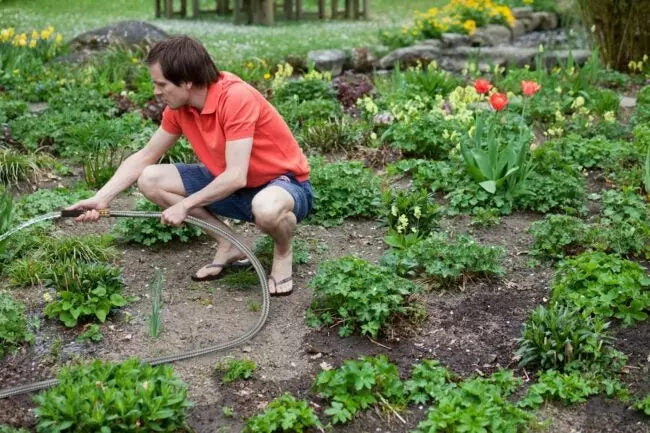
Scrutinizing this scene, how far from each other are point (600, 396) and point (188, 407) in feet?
5.50

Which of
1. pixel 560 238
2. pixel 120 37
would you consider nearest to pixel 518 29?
pixel 120 37

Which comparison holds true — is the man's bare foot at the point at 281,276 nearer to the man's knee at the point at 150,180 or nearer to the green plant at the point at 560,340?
the man's knee at the point at 150,180

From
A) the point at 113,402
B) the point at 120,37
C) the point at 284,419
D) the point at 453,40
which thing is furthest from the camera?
the point at 453,40

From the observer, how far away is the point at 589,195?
615cm

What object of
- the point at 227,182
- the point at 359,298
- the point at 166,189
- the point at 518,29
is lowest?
the point at 359,298

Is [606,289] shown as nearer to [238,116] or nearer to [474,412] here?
[474,412]

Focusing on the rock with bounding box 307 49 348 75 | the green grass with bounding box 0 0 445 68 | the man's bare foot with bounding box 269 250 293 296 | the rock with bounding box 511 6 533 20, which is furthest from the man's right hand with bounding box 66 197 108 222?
the rock with bounding box 511 6 533 20

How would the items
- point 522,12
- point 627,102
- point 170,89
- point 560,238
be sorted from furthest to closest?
point 522,12 → point 627,102 → point 560,238 → point 170,89

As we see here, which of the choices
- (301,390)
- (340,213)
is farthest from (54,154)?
(301,390)

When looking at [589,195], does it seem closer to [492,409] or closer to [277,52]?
[492,409]

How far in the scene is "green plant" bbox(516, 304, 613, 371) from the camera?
13.0ft

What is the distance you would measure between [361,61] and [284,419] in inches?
289

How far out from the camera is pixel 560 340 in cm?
398

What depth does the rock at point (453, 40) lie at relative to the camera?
462 inches
